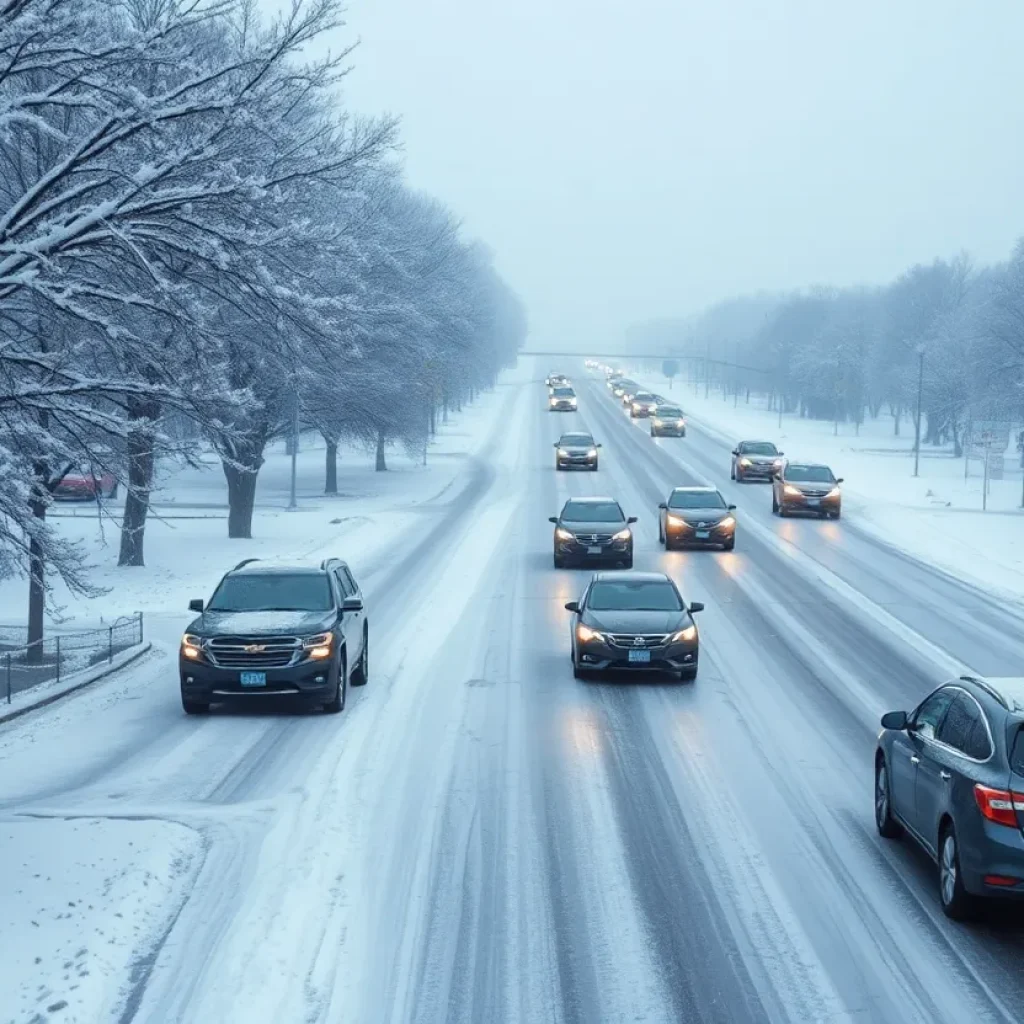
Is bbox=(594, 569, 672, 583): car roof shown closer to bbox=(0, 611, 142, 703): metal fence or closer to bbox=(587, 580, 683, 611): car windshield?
bbox=(587, 580, 683, 611): car windshield

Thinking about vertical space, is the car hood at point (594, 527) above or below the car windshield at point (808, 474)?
below

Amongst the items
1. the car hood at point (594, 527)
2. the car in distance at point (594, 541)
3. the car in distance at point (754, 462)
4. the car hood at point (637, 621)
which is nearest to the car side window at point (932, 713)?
the car hood at point (637, 621)

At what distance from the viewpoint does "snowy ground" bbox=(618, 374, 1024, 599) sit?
118 feet

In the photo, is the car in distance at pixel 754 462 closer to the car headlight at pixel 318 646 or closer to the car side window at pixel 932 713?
the car headlight at pixel 318 646

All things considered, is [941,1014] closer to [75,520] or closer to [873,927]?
[873,927]

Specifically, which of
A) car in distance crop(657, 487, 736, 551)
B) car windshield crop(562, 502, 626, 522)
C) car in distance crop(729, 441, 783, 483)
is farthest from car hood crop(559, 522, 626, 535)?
car in distance crop(729, 441, 783, 483)

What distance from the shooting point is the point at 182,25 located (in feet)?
38.2

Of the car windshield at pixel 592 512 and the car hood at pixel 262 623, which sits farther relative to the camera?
the car windshield at pixel 592 512

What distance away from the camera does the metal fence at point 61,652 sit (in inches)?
846

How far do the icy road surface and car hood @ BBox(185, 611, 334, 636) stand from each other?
3.40 ft

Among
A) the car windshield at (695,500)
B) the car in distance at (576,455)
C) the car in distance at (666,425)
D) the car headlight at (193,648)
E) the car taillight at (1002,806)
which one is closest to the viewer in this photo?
the car taillight at (1002,806)

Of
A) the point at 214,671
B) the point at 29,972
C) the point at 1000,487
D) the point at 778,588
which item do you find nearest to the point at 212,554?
the point at 778,588

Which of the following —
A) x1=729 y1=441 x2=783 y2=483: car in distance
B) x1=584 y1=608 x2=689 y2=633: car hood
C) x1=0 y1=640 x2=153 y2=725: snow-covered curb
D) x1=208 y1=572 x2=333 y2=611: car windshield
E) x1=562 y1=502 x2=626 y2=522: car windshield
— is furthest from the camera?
x1=729 y1=441 x2=783 y2=483: car in distance

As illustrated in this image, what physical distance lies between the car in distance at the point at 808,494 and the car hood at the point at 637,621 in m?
23.9
